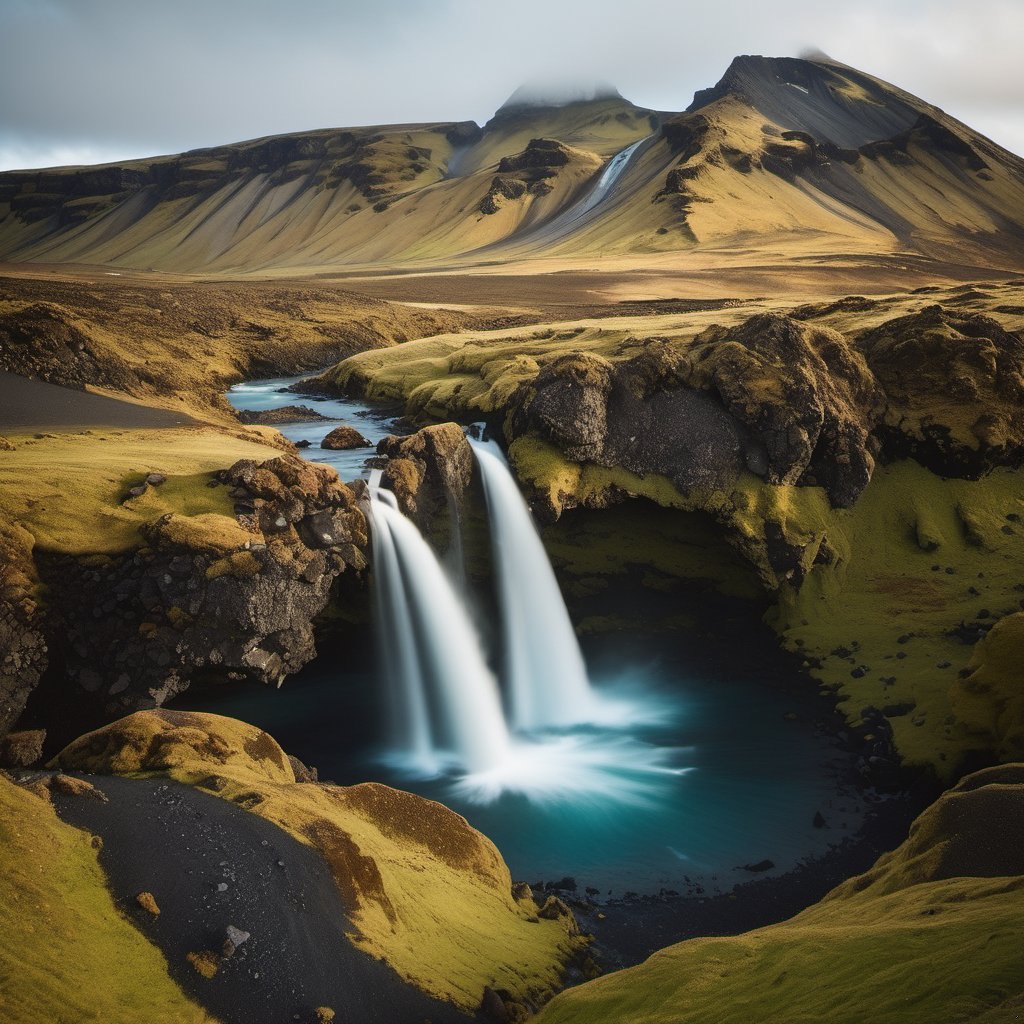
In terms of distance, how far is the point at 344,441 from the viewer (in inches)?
A: 1359

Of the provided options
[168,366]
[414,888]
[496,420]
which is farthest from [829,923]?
[168,366]

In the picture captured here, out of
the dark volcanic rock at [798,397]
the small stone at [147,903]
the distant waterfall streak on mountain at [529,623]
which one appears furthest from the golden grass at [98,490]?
the dark volcanic rock at [798,397]

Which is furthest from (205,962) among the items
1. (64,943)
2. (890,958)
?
(890,958)

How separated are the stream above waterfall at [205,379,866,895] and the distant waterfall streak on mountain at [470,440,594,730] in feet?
0.49

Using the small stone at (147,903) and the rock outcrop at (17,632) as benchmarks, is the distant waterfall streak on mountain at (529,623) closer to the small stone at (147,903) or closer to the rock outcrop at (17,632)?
the rock outcrop at (17,632)

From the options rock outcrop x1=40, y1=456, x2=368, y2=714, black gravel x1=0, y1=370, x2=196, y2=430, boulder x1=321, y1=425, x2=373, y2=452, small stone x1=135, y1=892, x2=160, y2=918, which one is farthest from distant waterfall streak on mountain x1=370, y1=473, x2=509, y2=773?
black gravel x1=0, y1=370, x2=196, y2=430

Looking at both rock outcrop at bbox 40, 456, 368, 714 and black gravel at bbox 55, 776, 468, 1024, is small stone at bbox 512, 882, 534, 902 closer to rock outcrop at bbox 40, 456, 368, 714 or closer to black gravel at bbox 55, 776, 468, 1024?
black gravel at bbox 55, 776, 468, 1024

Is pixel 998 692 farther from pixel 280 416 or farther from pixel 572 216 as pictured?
pixel 572 216

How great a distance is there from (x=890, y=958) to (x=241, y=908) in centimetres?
723

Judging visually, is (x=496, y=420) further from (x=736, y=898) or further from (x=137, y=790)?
(x=137, y=790)

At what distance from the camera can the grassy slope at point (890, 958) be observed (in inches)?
271

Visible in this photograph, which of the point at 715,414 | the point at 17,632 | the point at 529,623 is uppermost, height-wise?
the point at 715,414

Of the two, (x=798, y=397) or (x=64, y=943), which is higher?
(x=798, y=397)

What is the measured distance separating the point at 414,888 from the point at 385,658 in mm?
12448
